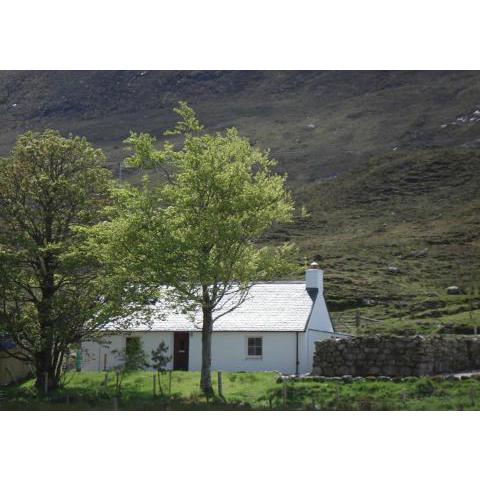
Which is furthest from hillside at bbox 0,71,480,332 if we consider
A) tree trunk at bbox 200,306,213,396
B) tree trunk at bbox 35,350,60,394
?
tree trunk at bbox 35,350,60,394

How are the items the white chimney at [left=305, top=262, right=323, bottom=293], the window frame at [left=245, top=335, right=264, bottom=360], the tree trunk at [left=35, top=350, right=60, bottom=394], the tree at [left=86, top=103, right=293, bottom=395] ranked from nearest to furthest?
1. the tree at [left=86, top=103, right=293, bottom=395]
2. the tree trunk at [left=35, top=350, right=60, bottom=394]
3. the window frame at [left=245, top=335, right=264, bottom=360]
4. the white chimney at [left=305, top=262, right=323, bottom=293]

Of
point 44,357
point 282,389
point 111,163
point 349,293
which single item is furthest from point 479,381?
point 111,163

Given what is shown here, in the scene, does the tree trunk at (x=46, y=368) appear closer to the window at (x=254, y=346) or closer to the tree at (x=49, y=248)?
the tree at (x=49, y=248)

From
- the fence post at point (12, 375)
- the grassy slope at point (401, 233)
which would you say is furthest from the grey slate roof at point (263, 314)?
the grassy slope at point (401, 233)

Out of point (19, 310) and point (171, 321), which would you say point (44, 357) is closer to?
point (19, 310)

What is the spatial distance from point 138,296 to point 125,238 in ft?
8.56

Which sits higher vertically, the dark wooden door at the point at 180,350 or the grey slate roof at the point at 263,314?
the grey slate roof at the point at 263,314

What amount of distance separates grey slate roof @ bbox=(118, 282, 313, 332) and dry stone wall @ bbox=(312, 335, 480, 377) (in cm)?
503

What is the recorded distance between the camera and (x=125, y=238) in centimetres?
3484

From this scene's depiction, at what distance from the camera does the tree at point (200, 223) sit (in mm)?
34188

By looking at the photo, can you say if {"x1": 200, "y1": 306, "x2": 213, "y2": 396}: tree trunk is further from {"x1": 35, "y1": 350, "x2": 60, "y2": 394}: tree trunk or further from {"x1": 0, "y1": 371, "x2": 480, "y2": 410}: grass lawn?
{"x1": 35, "y1": 350, "x2": 60, "y2": 394}: tree trunk

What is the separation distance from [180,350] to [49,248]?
434 inches

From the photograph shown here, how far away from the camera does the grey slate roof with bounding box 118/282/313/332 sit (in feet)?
138

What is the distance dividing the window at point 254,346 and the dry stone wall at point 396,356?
5700 millimetres
